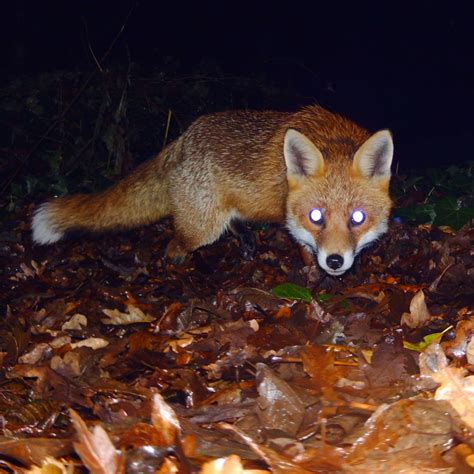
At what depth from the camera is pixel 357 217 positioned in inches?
160

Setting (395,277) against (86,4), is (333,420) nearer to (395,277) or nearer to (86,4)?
(395,277)

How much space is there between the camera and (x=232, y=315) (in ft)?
10.3

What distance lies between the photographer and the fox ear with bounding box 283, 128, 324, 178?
4031mm

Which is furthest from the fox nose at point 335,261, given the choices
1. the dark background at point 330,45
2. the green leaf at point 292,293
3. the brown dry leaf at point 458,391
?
the dark background at point 330,45

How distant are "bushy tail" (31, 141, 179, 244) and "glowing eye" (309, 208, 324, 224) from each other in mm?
1355

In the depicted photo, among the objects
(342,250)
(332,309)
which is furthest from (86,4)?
(332,309)

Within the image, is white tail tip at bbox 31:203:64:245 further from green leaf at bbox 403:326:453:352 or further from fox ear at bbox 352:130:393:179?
green leaf at bbox 403:326:453:352

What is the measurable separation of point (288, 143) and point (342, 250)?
2.56ft

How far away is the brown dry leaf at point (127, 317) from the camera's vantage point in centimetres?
328

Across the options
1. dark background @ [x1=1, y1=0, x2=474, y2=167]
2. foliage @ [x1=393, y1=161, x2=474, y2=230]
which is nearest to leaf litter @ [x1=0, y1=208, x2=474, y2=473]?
foliage @ [x1=393, y1=161, x2=474, y2=230]

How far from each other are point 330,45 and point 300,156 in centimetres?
587

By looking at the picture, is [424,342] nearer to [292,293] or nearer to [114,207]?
[292,293]

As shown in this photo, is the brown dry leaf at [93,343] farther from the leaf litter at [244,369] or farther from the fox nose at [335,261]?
the fox nose at [335,261]

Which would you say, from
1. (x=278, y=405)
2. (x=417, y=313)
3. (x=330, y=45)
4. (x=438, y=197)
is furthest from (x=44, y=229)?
(x=330, y=45)
